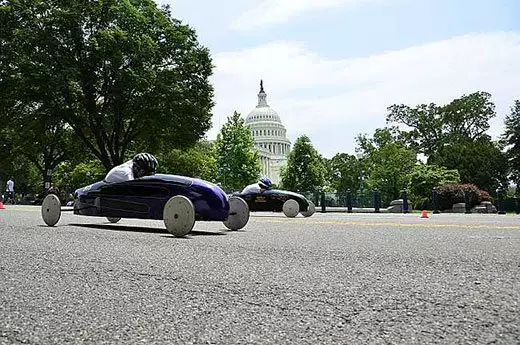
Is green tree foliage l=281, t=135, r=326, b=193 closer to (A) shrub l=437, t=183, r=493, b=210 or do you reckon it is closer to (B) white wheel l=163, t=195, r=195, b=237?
(A) shrub l=437, t=183, r=493, b=210

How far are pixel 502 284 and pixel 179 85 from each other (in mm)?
27396

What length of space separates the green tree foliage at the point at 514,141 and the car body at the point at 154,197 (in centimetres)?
6181

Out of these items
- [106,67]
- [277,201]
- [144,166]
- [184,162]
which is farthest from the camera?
[184,162]

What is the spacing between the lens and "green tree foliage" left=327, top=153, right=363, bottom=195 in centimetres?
7012

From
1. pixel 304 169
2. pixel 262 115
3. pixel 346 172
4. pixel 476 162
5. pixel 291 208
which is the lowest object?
pixel 291 208

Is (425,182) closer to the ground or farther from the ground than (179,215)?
farther from the ground

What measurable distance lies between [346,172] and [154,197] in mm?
64095

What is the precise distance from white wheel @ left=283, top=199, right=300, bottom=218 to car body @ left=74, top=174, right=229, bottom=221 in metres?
7.16

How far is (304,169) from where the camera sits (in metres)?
76.4

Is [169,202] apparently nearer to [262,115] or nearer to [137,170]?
[137,170]

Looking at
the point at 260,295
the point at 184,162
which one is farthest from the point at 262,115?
the point at 260,295

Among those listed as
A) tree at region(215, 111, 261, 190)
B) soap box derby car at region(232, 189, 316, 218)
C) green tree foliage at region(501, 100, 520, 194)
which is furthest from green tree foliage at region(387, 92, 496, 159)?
soap box derby car at region(232, 189, 316, 218)

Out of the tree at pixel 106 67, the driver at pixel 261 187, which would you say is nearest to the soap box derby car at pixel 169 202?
the driver at pixel 261 187

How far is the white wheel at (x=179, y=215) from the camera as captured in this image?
7.79 meters
